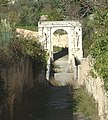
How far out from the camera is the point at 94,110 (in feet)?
51.6

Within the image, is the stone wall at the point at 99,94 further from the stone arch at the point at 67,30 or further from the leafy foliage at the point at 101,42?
the stone arch at the point at 67,30

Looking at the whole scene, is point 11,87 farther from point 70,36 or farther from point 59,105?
point 70,36

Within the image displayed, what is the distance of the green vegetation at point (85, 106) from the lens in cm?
1517

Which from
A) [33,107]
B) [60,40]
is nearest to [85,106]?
[33,107]

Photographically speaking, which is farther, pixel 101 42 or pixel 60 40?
pixel 60 40

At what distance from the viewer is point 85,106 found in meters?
16.7

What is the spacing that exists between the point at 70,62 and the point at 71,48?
1.62 metres

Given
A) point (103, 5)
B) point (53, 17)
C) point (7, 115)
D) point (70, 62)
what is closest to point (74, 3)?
point (103, 5)

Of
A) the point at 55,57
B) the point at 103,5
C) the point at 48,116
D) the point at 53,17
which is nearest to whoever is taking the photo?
the point at 103,5

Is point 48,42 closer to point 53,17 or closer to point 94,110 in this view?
point 53,17

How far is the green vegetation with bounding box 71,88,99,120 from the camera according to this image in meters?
15.2

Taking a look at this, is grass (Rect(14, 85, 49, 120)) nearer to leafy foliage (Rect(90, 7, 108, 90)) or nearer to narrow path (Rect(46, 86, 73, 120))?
narrow path (Rect(46, 86, 73, 120))

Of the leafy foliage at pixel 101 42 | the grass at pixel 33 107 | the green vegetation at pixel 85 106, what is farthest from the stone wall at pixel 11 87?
the leafy foliage at pixel 101 42

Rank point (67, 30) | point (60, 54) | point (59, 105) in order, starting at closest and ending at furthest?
point (59, 105) → point (67, 30) → point (60, 54)
